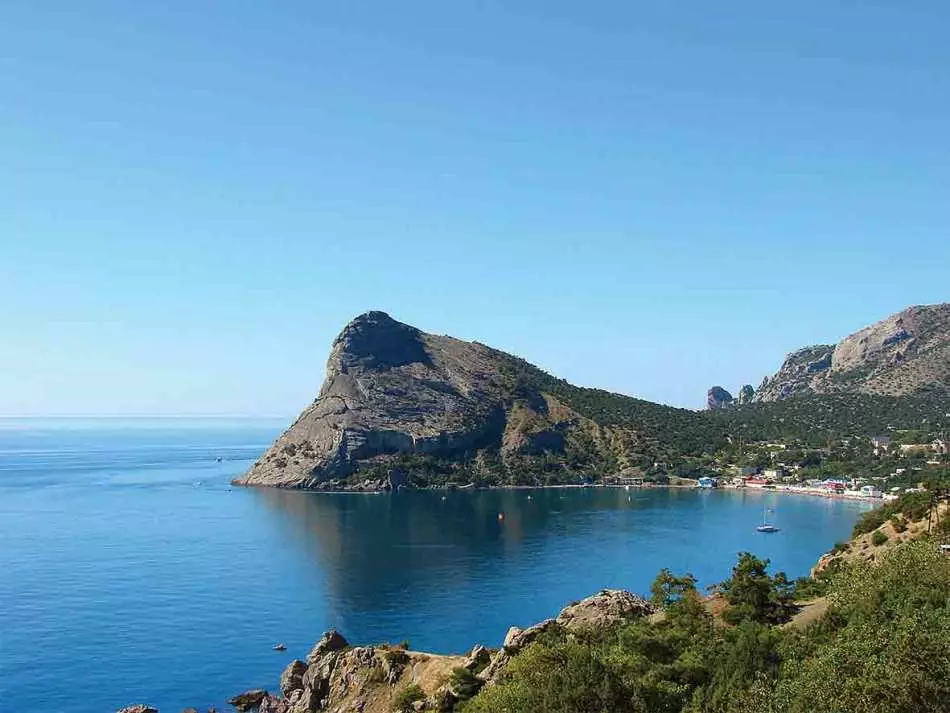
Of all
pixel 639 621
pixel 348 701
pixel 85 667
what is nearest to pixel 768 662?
pixel 639 621

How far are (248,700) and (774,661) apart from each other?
47051 mm

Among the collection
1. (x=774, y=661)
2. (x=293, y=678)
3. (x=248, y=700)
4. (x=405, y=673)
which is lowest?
(x=248, y=700)

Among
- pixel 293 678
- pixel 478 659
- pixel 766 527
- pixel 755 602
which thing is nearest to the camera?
pixel 755 602

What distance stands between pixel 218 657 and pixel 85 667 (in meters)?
11.9

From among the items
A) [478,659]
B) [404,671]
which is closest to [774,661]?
[478,659]

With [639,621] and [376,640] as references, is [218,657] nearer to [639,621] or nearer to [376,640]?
[376,640]

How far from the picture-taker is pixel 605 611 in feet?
197

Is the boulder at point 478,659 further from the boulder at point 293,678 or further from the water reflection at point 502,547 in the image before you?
the water reflection at point 502,547

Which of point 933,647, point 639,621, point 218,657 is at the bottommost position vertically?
point 218,657

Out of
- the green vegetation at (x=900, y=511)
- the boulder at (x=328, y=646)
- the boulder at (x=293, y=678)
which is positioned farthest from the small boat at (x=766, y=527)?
the boulder at (x=293, y=678)

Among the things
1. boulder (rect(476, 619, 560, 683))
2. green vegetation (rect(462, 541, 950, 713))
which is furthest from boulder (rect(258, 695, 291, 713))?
green vegetation (rect(462, 541, 950, 713))

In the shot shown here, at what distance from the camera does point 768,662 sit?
130ft

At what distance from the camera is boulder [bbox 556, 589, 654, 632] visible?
57.7m

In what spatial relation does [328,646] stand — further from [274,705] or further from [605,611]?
[605,611]
